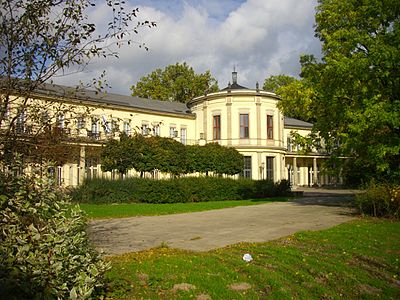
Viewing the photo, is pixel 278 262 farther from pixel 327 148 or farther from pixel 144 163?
pixel 144 163

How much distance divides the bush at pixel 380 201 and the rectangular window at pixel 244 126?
89.8 ft

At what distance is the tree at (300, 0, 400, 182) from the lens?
50.8 ft

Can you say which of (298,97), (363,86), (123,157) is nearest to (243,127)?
(123,157)

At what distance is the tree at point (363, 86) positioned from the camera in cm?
1549

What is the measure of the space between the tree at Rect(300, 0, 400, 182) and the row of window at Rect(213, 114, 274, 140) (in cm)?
2303

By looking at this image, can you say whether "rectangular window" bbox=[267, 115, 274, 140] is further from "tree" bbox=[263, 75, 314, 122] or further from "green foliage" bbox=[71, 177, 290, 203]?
"tree" bbox=[263, 75, 314, 122]

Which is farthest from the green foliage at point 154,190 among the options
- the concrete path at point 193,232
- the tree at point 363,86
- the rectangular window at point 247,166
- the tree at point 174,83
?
the tree at point 174,83

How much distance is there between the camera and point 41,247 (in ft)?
13.2

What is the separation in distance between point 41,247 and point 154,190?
23108mm

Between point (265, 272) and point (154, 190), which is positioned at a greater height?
point (154, 190)

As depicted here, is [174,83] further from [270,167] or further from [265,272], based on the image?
[265,272]

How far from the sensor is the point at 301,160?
57938mm

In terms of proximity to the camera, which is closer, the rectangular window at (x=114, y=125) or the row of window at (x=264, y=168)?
the rectangular window at (x=114, y=125)

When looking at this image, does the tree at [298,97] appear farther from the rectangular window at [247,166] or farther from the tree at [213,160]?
the rectangular window at [247,166]
